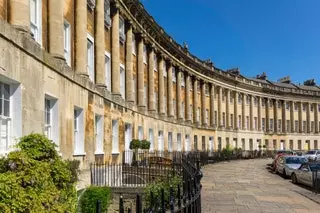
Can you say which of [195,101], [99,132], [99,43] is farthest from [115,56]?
[195,101]

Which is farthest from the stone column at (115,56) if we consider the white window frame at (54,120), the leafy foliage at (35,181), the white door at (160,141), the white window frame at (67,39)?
the leafy foliage at (35,181)

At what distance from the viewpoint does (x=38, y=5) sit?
1466cm

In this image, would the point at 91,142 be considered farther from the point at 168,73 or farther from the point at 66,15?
the point at 168,73

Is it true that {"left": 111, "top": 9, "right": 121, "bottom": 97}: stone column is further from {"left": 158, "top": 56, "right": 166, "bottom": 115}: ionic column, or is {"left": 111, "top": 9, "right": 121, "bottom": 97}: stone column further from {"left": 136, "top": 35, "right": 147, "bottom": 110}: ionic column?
{"left": 158, "top": 56, "right": 166, "bottom": 115}: ionic column

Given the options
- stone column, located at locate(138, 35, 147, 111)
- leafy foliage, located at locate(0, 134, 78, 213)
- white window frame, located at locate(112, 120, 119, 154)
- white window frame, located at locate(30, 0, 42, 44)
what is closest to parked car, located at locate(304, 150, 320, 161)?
stone column, located at locate(138, 35, 147, 111)

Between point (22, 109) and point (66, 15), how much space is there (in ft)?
25.9

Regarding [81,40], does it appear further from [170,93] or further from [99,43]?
[170,93]

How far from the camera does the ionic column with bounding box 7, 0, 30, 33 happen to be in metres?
11.5

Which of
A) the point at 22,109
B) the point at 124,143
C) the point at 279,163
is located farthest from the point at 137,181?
the point at 279,163

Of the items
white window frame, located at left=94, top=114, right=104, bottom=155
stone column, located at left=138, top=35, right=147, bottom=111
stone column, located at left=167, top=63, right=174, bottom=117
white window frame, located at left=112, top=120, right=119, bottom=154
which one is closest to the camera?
white window frame, located at left=94, top=114, right=104, bottom=155

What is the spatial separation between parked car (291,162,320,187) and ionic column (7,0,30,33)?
1589cm

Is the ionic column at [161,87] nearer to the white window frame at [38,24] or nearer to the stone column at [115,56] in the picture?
the stone column at [115,56]

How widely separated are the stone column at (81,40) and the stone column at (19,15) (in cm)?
636

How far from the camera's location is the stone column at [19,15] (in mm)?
11480
